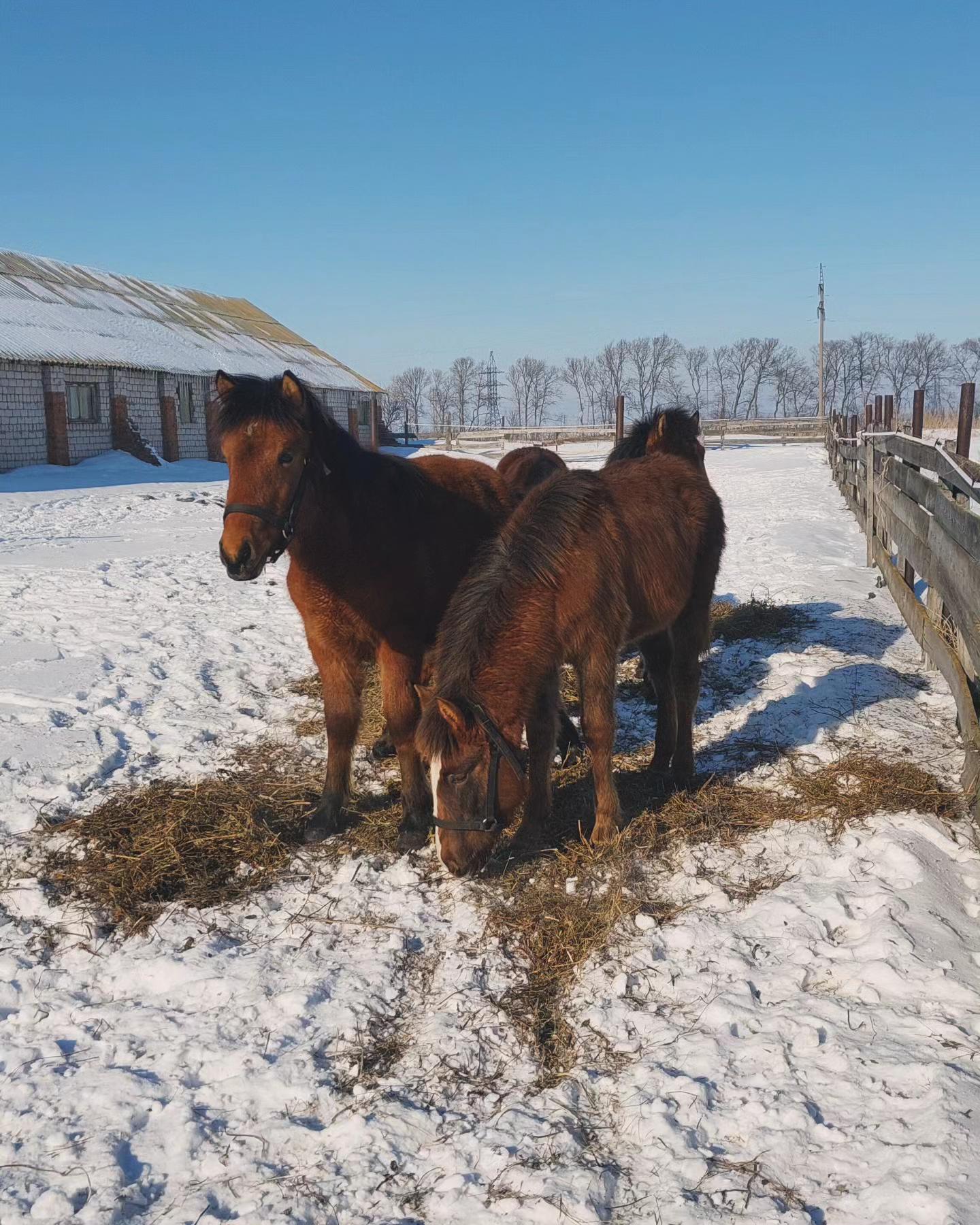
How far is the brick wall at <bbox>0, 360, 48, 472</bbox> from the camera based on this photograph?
20.7 meters

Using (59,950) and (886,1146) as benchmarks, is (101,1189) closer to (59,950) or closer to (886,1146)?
(59,950)

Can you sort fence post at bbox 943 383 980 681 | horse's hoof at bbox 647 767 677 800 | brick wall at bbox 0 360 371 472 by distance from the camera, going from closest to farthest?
horse's hoof at bbox 647 767 677 800, fence post at bbox 943 383 980 681, brick wall at bbox 0 360 371 472

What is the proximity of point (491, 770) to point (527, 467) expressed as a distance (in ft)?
12.8

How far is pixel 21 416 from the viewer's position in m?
21.2

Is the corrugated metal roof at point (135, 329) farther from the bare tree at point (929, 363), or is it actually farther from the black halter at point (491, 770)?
the bare tree at point (929, 363)

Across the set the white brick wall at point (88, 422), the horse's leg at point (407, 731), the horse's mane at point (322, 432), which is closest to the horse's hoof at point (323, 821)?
the horse's leg at point (407, 731)

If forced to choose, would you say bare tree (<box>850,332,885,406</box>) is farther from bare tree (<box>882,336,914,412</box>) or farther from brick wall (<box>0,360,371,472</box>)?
brick wall (<box>0,360,371,472</box>)

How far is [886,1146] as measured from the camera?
2.16 meters

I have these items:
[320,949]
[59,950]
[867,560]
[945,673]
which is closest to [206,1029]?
[320,949]

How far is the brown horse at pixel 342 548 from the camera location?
11.8 ft

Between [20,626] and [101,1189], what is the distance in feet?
19.6

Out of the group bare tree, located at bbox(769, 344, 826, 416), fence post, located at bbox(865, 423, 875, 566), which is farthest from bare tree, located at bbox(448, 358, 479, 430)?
fence post, located at bbox(865, 423, 875, 566)

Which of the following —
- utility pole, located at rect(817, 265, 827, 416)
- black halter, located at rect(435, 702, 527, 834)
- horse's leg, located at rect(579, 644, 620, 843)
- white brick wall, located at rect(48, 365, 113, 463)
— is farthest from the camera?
utility pole, located at rect(817, 265, 827, 416)

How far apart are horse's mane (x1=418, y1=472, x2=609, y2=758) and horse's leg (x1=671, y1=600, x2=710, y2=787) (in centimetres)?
111
